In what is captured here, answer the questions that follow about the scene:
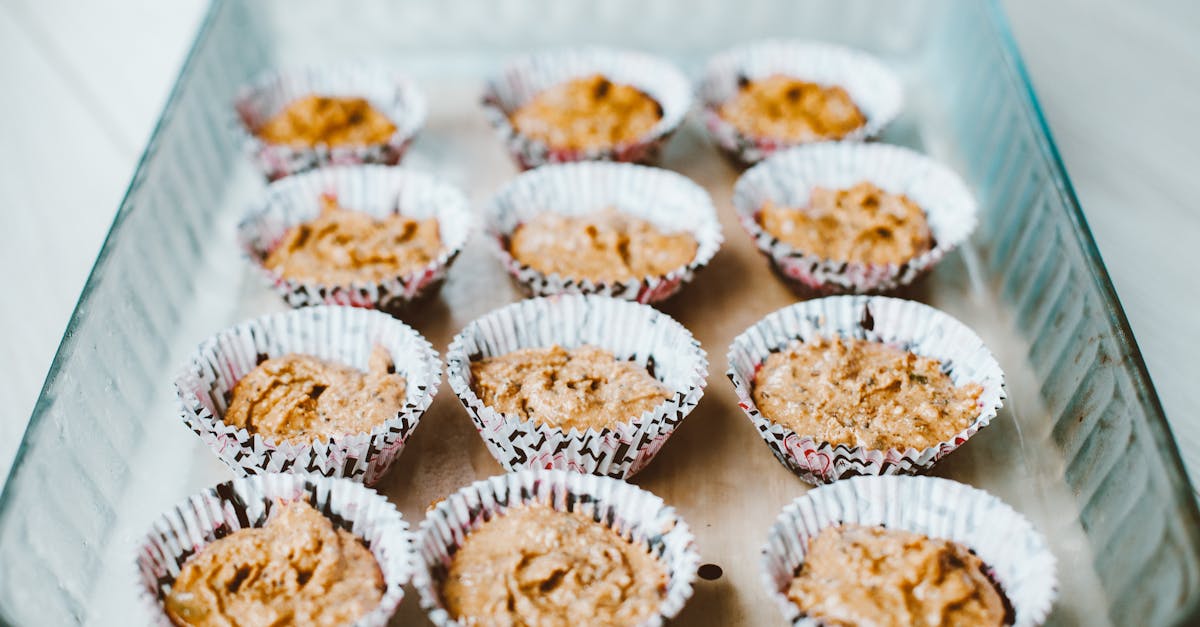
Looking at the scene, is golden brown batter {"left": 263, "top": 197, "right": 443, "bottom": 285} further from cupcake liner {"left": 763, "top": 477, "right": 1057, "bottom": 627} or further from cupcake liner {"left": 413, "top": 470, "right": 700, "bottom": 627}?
cupcake liner {"left": 763, "top": 477, "right": 1057, "bottom": 627}

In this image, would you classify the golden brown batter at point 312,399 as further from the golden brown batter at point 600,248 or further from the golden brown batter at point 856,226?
the golden brown batter at point 856,226

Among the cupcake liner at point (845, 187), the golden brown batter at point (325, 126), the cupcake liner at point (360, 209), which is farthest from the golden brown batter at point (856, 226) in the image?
the golden brown batter at point (325, 126)

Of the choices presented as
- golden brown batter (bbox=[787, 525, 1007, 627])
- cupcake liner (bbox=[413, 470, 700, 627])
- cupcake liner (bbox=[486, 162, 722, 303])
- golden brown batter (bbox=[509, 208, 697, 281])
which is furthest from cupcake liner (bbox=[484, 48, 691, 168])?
golden brown batter (bbox=[787, 525, 1007, 627])

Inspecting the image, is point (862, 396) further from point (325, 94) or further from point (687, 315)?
point (325, 94)

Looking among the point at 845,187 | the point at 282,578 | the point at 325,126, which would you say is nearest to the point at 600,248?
the point at 845,187

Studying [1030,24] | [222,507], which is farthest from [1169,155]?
[222,507]
